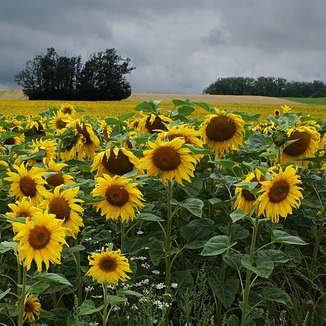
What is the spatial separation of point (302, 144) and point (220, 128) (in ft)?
2.08

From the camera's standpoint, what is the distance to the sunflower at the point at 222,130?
2834mm

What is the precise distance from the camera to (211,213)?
118 inches

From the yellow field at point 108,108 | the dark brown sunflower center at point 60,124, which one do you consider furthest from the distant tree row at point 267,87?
the dark brown sunflower center at point 60,124

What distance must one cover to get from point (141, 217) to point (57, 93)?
47.1 meters

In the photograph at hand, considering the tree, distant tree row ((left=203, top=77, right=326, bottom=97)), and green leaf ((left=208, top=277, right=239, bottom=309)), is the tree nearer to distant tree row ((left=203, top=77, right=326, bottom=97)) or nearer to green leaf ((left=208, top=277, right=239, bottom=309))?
distant tree row ((left=203, top=77, right=326, bottom=97))

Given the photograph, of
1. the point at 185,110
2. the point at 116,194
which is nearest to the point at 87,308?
the point at 116,194

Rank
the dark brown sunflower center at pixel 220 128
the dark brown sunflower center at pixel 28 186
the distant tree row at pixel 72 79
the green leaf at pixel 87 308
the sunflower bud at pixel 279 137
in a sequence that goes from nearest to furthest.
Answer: the green leaf at pixel 87 308 → the dark brown sunflower center at pixel 28 186 → the sunflower bud at pixel 279 137 → the dark brown sunflower center at pixel 220 128 → the distant tree row at pixel 72 79

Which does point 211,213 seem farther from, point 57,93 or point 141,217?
point 57,93

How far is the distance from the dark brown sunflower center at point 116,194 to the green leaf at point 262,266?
2.39 ft

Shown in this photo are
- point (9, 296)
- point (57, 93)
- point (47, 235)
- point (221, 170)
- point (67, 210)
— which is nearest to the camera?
point (47, 235)

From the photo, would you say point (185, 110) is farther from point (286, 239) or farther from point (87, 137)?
point (286, 239)

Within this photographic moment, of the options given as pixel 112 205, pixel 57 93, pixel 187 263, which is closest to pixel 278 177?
pixel 112 205

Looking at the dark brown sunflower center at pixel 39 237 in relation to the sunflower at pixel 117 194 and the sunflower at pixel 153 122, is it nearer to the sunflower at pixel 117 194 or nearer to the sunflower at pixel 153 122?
the sunflower at pixel 117 194

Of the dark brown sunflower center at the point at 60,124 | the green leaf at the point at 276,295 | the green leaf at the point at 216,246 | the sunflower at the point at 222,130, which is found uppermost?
the sunflower at the point at 222,130
